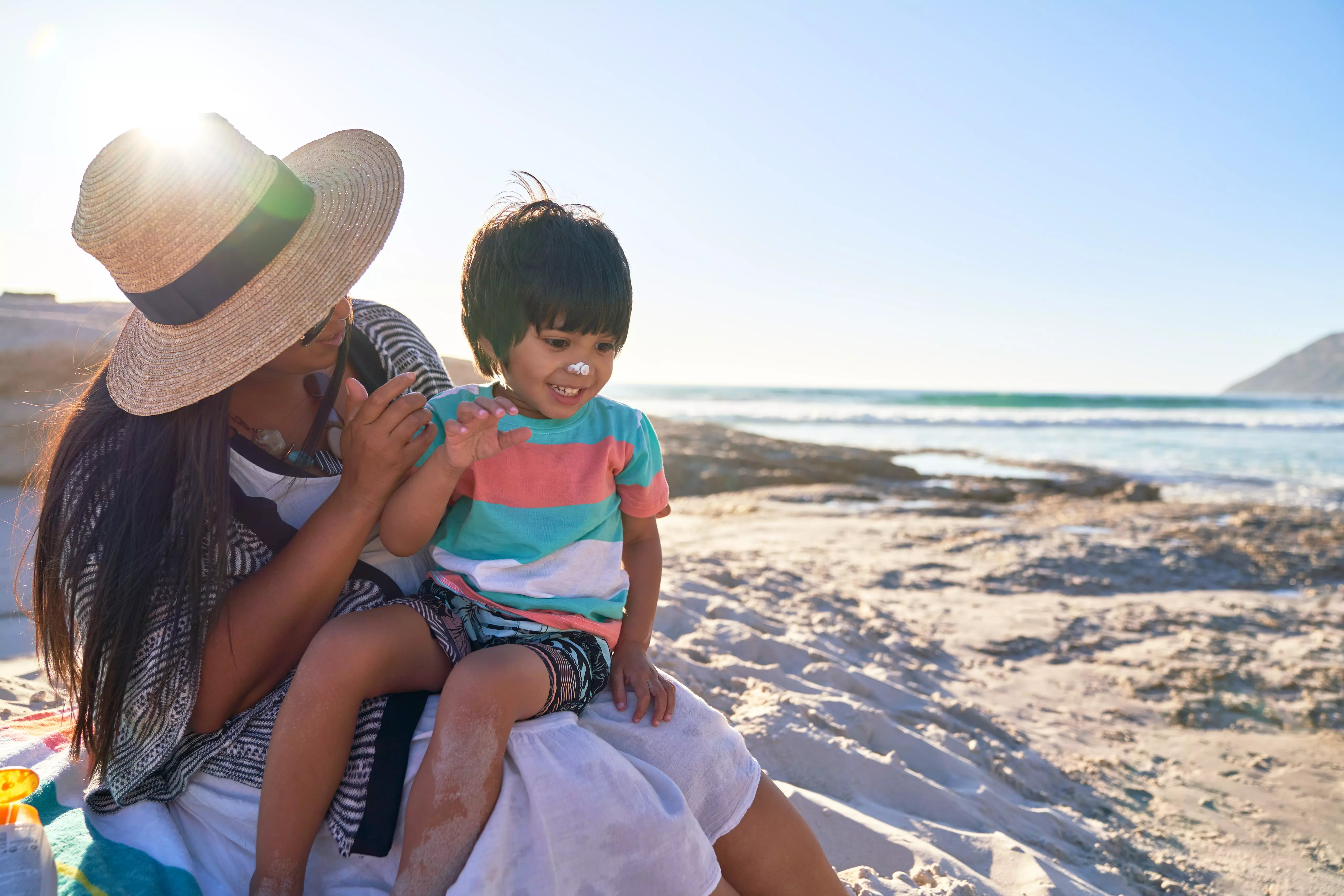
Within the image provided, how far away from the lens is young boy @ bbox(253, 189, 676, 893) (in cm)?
133

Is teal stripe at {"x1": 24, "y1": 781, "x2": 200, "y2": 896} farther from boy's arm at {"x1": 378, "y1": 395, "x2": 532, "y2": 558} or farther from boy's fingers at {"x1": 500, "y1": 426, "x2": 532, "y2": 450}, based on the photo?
boy's fingers at {"x1": 500, "y1": 426, "x2": 532, "y2": 450}

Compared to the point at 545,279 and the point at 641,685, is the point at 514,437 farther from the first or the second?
the point at 641,685

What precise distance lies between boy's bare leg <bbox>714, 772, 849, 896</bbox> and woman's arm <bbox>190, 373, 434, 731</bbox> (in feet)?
2.78

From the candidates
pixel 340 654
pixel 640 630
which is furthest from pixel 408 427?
pixel 640 630

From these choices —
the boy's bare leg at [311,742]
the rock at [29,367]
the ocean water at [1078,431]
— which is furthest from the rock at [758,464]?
the boy's bare leg at [311,742]

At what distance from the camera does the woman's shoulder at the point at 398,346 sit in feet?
6.64

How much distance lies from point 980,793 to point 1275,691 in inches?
85.1

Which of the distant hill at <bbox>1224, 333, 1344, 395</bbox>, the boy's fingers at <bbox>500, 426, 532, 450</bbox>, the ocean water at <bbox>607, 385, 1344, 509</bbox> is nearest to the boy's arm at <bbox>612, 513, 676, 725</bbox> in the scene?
the boy's fingers at <bbox>500, 426, 532, 450</bbox>

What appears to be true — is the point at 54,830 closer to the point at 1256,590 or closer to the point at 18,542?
the point at 18,542

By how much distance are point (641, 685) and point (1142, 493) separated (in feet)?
34.8

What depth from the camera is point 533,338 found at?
1766 millimetres

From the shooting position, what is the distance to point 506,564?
66.0 inches

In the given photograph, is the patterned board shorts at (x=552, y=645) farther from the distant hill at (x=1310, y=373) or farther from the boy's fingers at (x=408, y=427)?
the distant hill at (x=1310, y=373)

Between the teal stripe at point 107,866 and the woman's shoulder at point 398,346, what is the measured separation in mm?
1037
